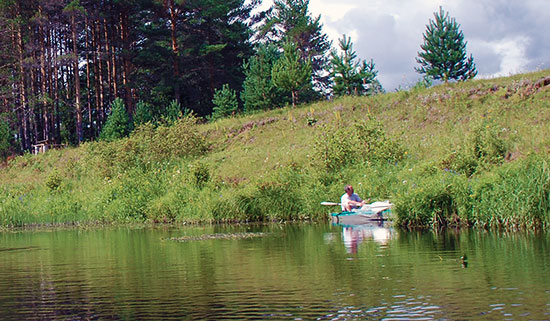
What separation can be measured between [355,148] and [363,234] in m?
10.7

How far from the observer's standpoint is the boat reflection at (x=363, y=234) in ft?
52.1

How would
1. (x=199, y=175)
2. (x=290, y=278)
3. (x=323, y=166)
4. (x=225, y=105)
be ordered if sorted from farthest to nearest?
(x=225, y=105)
(x=199, y=175)
(x=323, y=166)
(x=290, y=278)

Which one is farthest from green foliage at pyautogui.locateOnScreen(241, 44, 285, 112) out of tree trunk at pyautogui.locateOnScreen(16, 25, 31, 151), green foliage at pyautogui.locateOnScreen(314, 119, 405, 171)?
green foliage at pyautogui.locateOnScreen(314, 119, 405, 171)

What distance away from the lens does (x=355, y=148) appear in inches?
1145

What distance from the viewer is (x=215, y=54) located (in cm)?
5628

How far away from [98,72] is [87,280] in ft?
154

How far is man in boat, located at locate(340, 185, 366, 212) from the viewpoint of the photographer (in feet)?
73.6

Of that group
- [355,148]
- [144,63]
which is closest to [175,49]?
[144,63]

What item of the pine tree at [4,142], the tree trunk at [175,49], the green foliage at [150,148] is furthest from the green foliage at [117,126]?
the pine tree at [4,142]

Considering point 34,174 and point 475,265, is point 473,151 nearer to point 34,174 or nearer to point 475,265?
point 475,265

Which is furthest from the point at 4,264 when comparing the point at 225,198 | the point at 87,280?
the point at 225,198

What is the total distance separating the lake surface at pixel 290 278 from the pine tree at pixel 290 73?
29380 mm

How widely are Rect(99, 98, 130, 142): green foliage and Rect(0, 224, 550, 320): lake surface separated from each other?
30.3 m

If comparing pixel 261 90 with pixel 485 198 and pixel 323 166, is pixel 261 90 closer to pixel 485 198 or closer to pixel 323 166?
pixel 323 166
